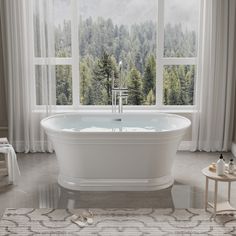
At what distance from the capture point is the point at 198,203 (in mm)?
4438

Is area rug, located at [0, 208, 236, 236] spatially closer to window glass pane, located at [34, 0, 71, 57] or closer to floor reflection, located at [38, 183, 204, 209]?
floor reflection, located at [38, 183, 204, 209]

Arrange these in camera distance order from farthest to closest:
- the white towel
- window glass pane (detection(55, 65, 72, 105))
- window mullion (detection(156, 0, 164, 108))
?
1. window glass pane (detection(55, 65, 72, 105))
2. window mullion (detection(156, 0, 164, 108))
3. the white towel

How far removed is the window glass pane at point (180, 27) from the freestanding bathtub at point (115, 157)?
5.48 ft

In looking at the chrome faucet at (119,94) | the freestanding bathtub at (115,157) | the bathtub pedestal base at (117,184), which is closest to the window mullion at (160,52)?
the chrome faucet at (119,94)

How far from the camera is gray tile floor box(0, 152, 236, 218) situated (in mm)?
4414

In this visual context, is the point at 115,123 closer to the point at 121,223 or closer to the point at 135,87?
the point at 135,87

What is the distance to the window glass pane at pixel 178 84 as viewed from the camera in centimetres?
623

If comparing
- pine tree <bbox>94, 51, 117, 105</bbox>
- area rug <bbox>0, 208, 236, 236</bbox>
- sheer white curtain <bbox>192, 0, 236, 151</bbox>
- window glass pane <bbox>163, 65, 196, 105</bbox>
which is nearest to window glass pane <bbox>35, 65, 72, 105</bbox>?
pine tree <bbox>94, 51, 117, 105</bbox>

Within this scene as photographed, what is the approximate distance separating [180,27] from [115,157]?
7.53 ft

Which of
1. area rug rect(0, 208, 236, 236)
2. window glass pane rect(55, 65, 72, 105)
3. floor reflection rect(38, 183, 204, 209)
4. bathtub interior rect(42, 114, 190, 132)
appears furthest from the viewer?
window glass pane rect(55, 65, 72, 105)

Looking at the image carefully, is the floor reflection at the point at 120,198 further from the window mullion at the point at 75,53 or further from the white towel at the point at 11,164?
the window mullion at the point at 75,53

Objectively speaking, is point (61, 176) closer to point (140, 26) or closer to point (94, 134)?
point (94, 134)

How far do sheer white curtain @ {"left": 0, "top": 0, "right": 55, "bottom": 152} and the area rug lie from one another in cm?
197

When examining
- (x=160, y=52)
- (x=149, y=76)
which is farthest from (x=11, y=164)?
(x=160, y=52)
